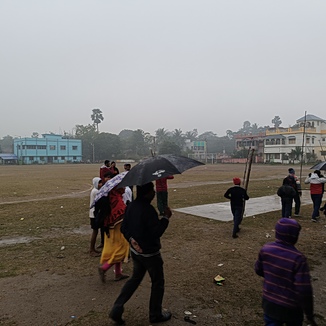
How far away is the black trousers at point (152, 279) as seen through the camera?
3510mm

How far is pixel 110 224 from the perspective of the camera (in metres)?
4.66

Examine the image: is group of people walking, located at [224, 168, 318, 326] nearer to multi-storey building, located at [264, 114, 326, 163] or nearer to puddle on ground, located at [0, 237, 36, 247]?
puddle on ground, located at [0, 237, 36, 247]

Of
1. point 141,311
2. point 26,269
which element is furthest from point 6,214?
point 141,311

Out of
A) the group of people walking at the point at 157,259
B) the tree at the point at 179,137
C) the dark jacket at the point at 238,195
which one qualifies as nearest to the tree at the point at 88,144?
the tree at the point at 179,137

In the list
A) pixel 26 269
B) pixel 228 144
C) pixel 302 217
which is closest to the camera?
pixel 26 269

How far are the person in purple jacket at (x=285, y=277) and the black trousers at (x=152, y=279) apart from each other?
4.03 feet

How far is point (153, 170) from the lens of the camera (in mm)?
3619

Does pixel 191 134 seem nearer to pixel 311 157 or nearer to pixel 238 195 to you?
pixel 311 157

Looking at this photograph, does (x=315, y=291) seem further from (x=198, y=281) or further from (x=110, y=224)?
(x=110, y=224)

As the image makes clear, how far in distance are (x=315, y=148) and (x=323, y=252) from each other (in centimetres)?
6763

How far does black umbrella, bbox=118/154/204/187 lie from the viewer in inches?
138

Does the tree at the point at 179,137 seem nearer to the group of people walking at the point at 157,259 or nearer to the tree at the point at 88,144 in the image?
the tree at the point at 88,144

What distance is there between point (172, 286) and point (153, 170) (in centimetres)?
208

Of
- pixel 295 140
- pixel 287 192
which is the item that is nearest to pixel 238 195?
pixel 287 192
